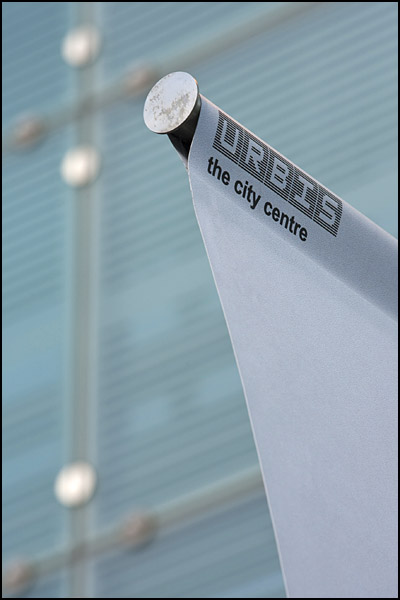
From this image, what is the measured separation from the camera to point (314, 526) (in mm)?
1553

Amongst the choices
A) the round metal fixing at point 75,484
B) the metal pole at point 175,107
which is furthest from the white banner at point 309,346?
the round metal fixing at point 75,484

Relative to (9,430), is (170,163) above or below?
above

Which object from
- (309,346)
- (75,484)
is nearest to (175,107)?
(309,346)

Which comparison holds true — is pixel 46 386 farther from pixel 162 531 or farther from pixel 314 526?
pixel 314 526

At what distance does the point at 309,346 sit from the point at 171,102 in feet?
1.14

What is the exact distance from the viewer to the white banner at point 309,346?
151 centimetres

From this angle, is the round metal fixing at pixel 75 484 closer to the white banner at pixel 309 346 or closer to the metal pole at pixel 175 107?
the white banner at pixel 309 346

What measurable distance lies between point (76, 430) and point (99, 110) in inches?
45.7

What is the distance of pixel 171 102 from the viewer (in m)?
→ 1.46

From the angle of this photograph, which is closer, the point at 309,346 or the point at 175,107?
the point at 175,107

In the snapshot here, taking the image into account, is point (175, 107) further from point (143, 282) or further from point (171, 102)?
point (143, 282)

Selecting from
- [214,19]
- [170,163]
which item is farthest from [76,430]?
[214,19]

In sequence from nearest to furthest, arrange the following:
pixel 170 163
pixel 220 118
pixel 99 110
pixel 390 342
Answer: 1. pixel 220 118
2. pixel 390 342
3. pixel 170 163
4. pixel 99 110

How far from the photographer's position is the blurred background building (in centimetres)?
370
